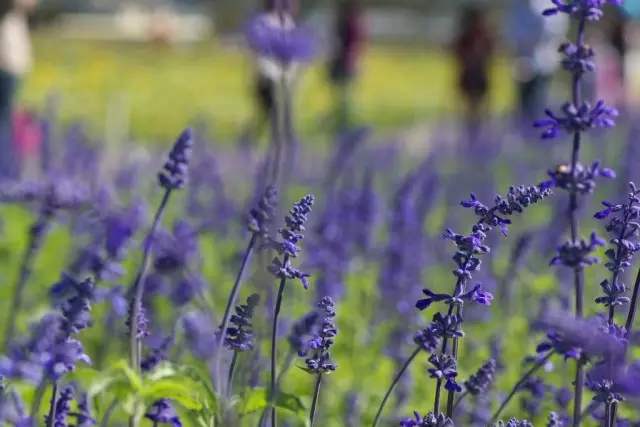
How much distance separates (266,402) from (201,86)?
24.2 metres

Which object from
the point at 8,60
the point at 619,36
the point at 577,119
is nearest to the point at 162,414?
the point at 577,119

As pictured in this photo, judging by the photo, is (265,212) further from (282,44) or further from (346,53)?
(346,53)

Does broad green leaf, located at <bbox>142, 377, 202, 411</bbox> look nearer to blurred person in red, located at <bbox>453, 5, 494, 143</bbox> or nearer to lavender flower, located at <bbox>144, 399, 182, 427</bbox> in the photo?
lavender flower, located at <bbox>144, 399, 182, 427</bbox>

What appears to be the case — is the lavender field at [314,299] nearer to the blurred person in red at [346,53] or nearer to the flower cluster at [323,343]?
the flower cluster at [323,343]

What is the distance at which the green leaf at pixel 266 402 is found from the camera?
230cm

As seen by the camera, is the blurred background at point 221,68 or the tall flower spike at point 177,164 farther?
the blurred background at point 221,68

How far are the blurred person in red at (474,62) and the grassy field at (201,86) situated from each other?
1.87m

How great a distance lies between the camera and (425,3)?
46.5m

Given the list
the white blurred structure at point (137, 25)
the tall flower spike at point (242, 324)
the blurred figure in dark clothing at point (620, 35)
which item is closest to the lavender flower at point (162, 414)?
the tall flower spike at point (242, 324)

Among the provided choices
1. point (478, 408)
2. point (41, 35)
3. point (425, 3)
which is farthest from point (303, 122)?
point (425, 3)

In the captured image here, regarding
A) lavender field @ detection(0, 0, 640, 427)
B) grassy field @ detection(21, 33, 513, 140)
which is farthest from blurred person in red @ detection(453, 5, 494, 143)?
lavender field @ detection(0, 0, 640, 427)

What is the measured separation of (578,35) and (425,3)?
4483 centimetres

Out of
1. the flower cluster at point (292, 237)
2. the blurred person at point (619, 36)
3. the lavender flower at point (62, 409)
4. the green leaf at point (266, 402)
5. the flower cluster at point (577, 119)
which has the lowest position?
the lavender flower at point (62, 409)

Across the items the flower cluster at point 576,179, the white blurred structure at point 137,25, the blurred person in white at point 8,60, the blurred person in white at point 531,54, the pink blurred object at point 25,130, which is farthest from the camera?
the white blurred structure at point 137,25
